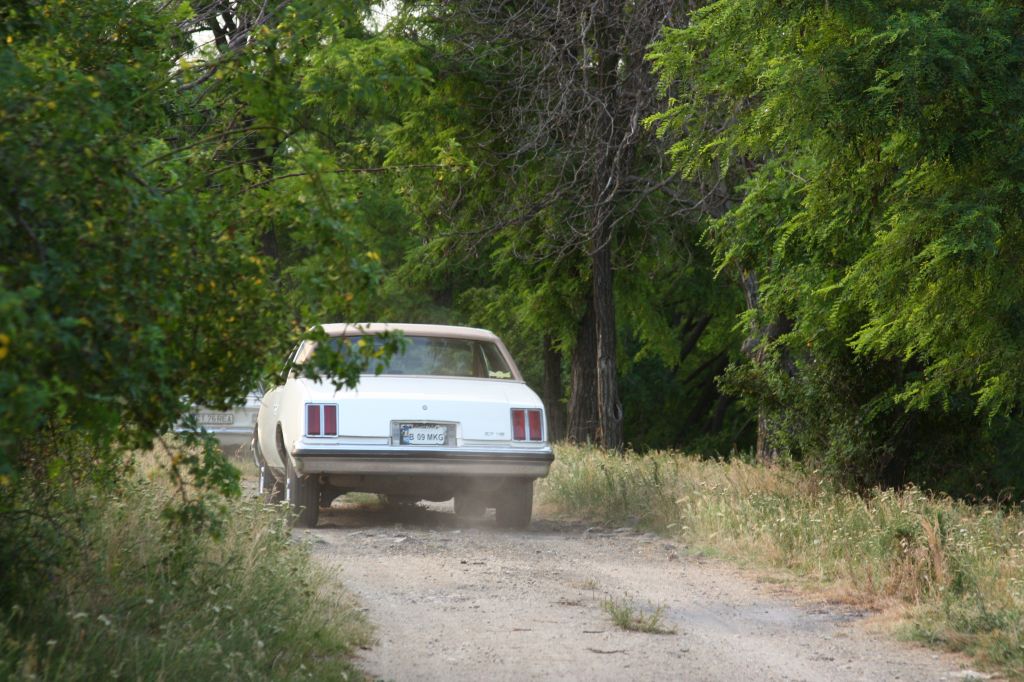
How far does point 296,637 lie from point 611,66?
1369cm

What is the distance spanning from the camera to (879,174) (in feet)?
33.5

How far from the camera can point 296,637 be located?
629 centimetres

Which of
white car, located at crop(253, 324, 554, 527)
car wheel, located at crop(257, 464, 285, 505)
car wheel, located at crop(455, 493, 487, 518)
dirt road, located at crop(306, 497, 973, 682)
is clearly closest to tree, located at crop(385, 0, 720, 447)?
car wheel, located at crop(257, 464, 285, 505)

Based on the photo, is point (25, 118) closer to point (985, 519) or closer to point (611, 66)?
point (985, 519)

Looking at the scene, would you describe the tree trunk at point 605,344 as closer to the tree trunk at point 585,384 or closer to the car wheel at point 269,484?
the tree trunk at point 585,384

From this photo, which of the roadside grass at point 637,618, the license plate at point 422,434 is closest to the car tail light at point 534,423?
the license plate at point 422,434

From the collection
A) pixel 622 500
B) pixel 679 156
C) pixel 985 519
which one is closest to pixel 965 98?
pixel 985 519

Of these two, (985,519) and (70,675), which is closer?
(70,675)

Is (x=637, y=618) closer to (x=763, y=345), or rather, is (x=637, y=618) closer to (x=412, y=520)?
(x=412, y=520)

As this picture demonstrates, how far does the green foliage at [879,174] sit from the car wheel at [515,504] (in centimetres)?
296

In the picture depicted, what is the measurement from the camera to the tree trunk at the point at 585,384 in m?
22.2

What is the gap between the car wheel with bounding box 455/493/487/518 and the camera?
492 inches

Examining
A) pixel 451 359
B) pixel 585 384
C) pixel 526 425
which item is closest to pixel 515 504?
pixel 526 425

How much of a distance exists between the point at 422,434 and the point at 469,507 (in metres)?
1.87
